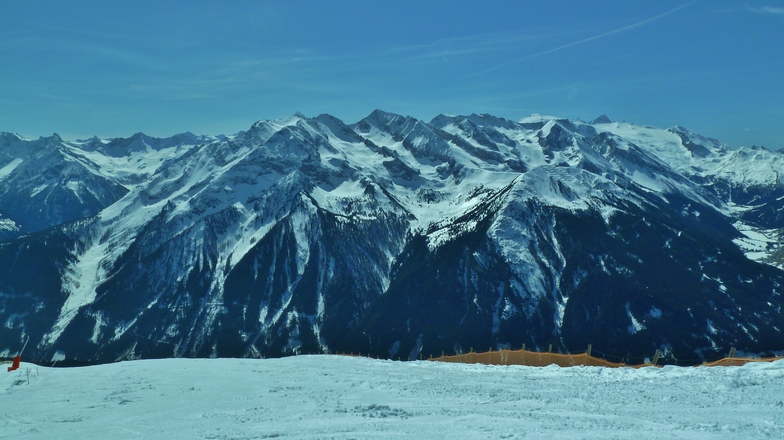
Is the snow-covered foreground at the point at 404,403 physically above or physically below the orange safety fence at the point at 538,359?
below

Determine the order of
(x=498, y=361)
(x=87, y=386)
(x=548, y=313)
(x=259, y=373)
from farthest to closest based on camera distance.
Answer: (x=548, y=313)
(x=498, y=361)
(x=259, y=373)
(x=87, y=386)

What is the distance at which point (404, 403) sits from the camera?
132ft

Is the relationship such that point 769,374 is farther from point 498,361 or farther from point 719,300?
point 719,300

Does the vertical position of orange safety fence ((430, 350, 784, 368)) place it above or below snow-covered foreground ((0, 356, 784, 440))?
above

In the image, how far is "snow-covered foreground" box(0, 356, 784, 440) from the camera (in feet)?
106

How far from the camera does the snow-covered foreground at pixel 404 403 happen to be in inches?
1273

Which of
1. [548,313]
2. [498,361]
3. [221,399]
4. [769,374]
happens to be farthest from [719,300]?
[221,399]

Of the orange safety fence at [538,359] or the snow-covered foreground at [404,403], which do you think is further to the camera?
the orange safety fence at [538,359]

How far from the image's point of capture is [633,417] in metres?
32.9

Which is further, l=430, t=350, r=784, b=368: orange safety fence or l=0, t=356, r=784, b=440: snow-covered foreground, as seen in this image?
l=430, t=350, r=784, b=368: orange safety fence

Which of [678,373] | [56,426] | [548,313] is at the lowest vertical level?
[56,426]

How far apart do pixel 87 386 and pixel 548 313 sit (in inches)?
6409

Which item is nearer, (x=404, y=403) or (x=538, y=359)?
(x=404, y=403)

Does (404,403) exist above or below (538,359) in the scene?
below
